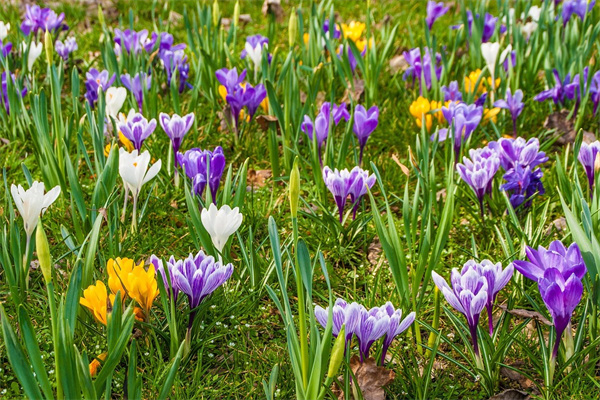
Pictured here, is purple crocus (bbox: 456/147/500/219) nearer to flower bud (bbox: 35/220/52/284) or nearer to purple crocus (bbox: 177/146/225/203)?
purple crocus (bbox: 177/146/225/203)

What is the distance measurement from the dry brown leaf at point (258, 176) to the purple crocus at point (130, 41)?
0.92 meters

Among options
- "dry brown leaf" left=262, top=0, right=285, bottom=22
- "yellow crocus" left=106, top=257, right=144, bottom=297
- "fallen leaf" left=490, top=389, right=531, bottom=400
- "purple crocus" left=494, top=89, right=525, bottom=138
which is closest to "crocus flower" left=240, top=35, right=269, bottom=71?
"purple crocus" left=494, top=89, right=525, bottom=138

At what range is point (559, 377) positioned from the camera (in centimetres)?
155

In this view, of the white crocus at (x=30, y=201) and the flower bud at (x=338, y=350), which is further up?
the white crocus at (x=30, y=201)

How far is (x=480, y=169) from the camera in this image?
6.68ft

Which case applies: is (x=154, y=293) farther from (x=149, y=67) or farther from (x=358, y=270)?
(x=149, y=67)

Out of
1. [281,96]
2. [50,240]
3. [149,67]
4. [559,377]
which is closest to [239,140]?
[281,96]

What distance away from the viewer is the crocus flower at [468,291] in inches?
56.6

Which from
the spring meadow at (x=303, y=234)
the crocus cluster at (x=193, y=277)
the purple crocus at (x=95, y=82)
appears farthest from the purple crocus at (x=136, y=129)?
the crocus cluster at (x=193, y=277)

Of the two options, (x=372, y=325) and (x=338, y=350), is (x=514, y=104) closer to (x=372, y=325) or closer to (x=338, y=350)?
(x=372, y=325)

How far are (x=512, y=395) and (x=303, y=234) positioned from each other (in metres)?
0.91

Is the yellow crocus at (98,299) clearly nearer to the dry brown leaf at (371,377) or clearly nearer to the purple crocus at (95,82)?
the dry brown leaf at (371,377)

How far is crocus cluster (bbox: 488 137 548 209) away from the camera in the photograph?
6.82 feet

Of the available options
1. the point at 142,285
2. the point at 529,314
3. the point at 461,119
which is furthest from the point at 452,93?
the point at 142,285
